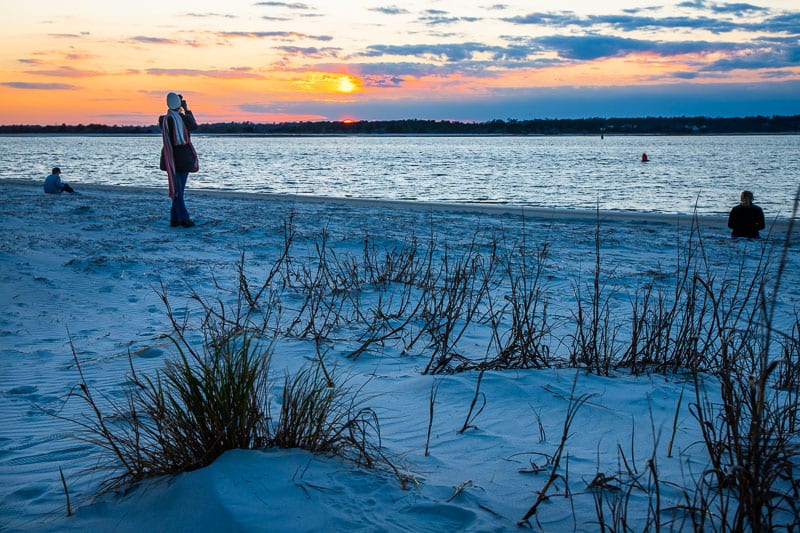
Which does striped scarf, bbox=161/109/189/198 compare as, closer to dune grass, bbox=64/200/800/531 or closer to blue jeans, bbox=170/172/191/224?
blue jeans, bbox=170/172/191/224

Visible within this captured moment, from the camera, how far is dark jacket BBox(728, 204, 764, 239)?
35.7 ft

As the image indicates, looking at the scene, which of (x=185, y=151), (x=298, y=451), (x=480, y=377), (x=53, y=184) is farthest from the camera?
(x=53, y=184)

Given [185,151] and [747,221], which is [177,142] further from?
[747,221]

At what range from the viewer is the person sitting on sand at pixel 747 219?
1081 cm

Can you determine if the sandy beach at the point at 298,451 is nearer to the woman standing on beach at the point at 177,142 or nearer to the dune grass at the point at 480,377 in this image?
the dune grass at the point at 480,377

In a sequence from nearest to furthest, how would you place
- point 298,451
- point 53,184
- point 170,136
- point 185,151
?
point 298,451, point 170,136, point 185,151, point 53,184

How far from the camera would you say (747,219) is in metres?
11.0

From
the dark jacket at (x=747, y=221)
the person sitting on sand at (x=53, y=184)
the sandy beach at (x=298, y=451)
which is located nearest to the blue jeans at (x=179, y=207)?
the sandy beach at (x=298, y=451)

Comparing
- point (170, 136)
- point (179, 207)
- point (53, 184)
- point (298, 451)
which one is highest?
point (170, 136)

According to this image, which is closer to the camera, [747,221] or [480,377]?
[480,377]

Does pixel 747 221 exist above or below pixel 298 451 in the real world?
above

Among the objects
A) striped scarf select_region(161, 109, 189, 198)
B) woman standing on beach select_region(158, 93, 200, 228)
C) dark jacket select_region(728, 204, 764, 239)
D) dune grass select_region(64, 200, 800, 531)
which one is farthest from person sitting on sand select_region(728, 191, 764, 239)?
striped scarf select_region(161, 109, 189, 198)

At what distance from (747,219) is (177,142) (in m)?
9.75

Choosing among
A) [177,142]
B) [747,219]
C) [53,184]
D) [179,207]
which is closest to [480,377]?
[177,142]
